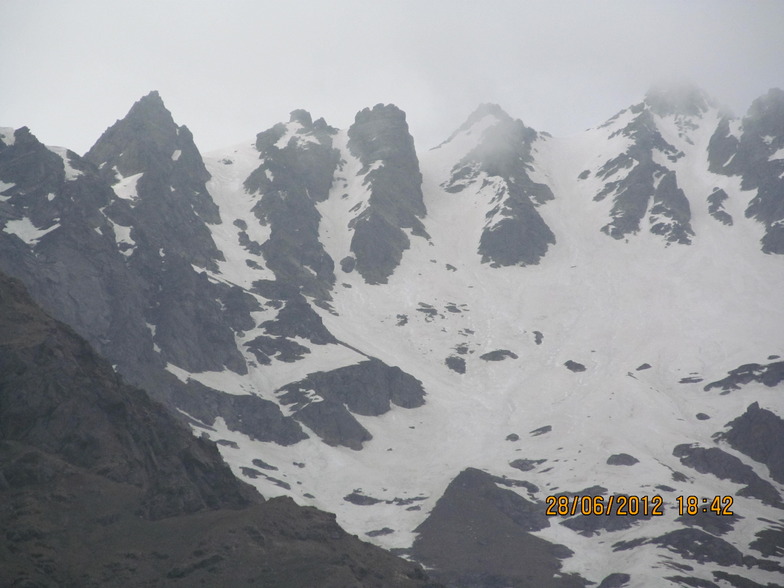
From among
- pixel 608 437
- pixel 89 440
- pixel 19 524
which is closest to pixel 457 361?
pixel 608 437

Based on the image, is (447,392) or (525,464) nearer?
(525,464)

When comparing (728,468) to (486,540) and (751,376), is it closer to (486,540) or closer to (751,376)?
(751,376)

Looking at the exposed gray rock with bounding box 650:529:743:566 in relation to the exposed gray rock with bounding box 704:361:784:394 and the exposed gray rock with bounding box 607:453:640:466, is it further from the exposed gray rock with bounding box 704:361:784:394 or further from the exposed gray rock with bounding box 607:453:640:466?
the exposed gray rock with bounding box 704:361:784:394

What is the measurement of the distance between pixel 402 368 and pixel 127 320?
181ft

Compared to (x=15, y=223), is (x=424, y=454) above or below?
below

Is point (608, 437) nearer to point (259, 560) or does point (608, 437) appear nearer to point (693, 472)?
point (693, 472)

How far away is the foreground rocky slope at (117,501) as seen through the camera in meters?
67.6

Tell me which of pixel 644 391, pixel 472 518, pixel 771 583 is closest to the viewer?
pixel 771 583

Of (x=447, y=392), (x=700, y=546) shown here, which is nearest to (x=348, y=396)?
(x=447, y=392)

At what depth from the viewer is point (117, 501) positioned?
3017 inches

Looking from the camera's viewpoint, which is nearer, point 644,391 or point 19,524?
point 19,524

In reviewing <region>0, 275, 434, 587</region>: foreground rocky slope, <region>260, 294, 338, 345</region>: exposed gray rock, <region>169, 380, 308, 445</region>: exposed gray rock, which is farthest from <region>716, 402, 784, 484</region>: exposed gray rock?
<region>0, 275, 434, 587</region>: foreground rocky slope

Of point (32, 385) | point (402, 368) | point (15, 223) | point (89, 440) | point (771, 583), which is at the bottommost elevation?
point (771, 583)

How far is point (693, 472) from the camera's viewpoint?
13250 centimetres
